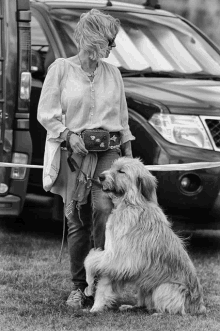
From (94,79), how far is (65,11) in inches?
106

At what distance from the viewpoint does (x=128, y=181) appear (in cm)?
679

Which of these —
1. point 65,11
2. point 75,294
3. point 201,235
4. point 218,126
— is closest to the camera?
point 75,294

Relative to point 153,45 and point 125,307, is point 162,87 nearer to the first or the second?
point 153,45

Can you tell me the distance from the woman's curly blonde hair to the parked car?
1829 mm

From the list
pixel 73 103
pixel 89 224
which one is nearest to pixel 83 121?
pixel 73 103

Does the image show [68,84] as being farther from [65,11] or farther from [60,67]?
[65,11]

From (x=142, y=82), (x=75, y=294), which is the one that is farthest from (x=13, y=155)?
(x=75, y=294)

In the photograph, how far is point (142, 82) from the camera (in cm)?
902

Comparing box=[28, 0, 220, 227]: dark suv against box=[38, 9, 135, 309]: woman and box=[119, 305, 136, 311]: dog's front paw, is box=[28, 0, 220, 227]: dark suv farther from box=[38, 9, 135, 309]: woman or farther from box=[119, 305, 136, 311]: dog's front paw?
box=[119, 305, 136, 311]: dog's front paw

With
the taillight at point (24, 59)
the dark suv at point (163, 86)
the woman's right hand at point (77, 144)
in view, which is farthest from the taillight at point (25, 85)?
the woman's right hand at point (77, 144)

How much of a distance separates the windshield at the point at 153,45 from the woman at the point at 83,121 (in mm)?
2148

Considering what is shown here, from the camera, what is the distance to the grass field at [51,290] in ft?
21.7

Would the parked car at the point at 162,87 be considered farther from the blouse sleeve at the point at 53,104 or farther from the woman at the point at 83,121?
the blouse sleeve at the point at 53,104

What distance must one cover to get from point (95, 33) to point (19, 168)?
2.36 m
